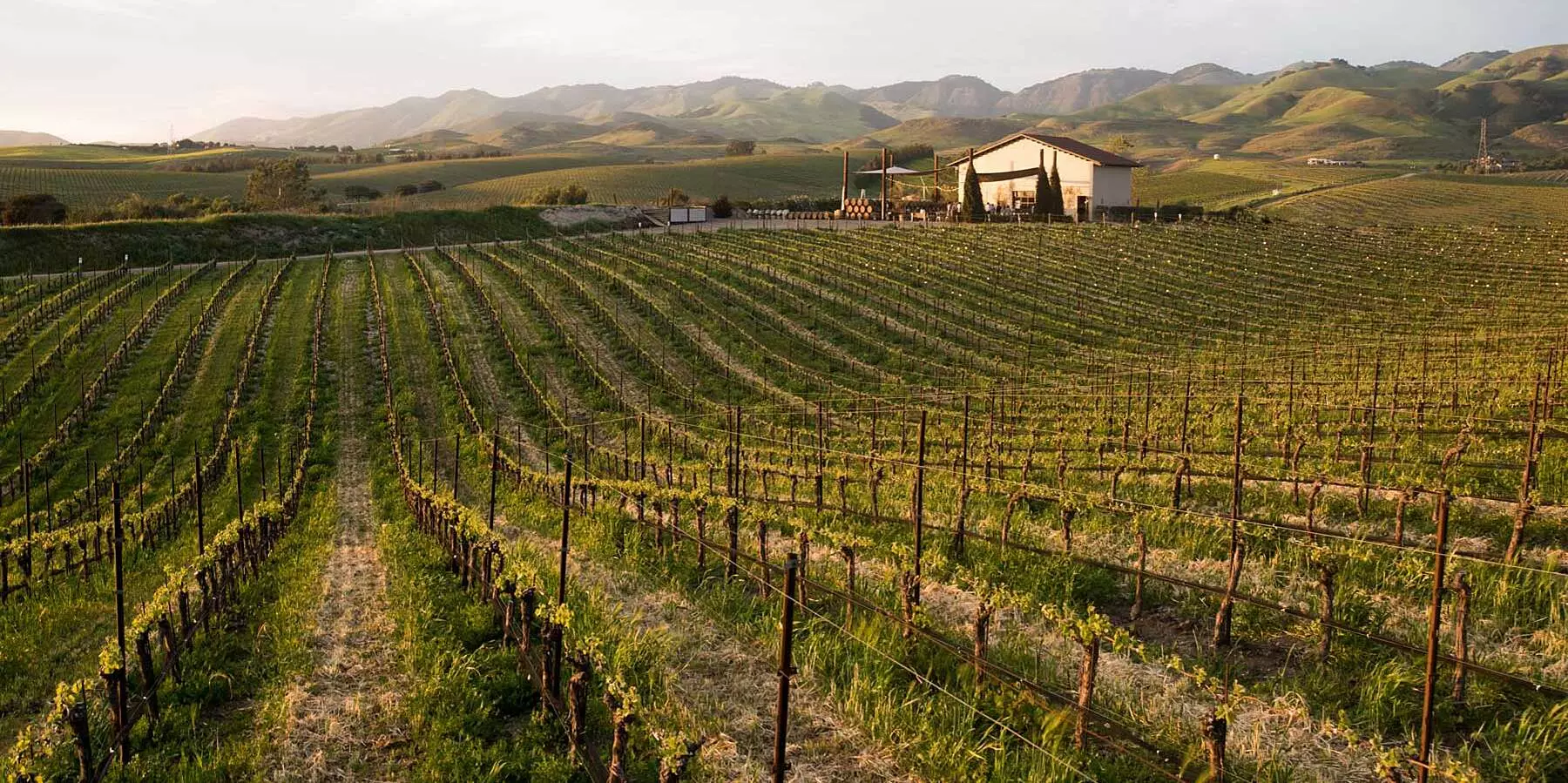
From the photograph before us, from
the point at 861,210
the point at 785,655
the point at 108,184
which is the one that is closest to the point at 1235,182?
the point at 861,210

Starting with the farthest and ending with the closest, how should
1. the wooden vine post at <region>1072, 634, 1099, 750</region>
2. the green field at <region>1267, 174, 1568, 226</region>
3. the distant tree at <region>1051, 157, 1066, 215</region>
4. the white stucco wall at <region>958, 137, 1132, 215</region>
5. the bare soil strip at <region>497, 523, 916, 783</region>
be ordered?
the green field at <region>1267, 174, 1568, 226</region> → the white stucco wall at <region>958, 137, 1132, 215</region> → the distant tree at <region>1051, 157, 1066, 215</region> → the bare soil strip at <region>497, 523, 916, 783</region> → the wooden vine post at <region>1072, 634, 1099, 750</region>

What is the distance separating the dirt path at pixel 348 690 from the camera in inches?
292

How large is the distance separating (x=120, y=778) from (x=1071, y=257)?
4664 cm

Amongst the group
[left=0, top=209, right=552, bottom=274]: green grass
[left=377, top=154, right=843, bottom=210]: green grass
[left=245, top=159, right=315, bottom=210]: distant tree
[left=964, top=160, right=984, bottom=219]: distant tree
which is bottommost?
[left=0, top=209, right=552, bottom=274]: green grass

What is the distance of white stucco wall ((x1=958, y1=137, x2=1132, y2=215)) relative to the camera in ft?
217

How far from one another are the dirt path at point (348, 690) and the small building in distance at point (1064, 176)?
57.2 metres

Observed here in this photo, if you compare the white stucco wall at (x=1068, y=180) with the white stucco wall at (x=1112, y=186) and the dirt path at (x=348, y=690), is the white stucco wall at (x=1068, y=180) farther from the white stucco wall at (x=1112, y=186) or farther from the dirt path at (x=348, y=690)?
the dirt path at (x=348, y=690)

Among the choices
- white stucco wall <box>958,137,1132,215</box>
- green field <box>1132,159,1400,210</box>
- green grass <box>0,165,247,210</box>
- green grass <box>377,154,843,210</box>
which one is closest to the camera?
white stucco wall <box>958,137,1132,215</box>

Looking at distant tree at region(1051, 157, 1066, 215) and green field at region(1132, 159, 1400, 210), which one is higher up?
green field at region(1132, 159, 1400, 210)

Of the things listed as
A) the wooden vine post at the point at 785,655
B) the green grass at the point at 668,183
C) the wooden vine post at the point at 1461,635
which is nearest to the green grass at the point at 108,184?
Result: the green grass at the point at 668,183

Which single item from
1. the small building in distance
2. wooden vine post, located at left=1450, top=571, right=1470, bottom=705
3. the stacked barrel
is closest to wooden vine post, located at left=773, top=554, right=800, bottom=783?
wooden vine post, located at left=1450, top=571, right=1470, bottom=705

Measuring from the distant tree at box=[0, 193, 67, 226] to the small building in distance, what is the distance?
56451 millimetres

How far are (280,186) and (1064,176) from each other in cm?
6086

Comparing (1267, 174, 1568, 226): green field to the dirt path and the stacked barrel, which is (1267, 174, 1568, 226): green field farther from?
the dirt path
